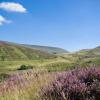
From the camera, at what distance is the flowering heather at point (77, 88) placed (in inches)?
276

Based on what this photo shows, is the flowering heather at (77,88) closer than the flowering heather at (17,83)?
Yes

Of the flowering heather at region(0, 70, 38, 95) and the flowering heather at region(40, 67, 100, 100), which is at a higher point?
the flowering heather at region(40, 67, 100, 100)

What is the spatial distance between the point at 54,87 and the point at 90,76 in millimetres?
889

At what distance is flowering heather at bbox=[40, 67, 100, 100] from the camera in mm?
7004

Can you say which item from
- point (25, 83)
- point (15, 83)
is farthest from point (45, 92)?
point (15, 83)

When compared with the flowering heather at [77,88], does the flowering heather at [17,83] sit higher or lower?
lower

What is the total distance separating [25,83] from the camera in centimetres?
993

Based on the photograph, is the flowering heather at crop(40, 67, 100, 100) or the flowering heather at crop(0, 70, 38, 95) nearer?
the flowering heather at crop(40, 67, 100, 100)

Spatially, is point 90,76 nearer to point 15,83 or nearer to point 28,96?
point 28,96

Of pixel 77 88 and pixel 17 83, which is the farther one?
pixel 17 83

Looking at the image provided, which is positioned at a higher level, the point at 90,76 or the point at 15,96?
the point at 90,76

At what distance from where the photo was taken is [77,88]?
23.5 feet

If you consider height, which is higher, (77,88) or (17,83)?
(77,88)

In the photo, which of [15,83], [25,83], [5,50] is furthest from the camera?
[5,50]
